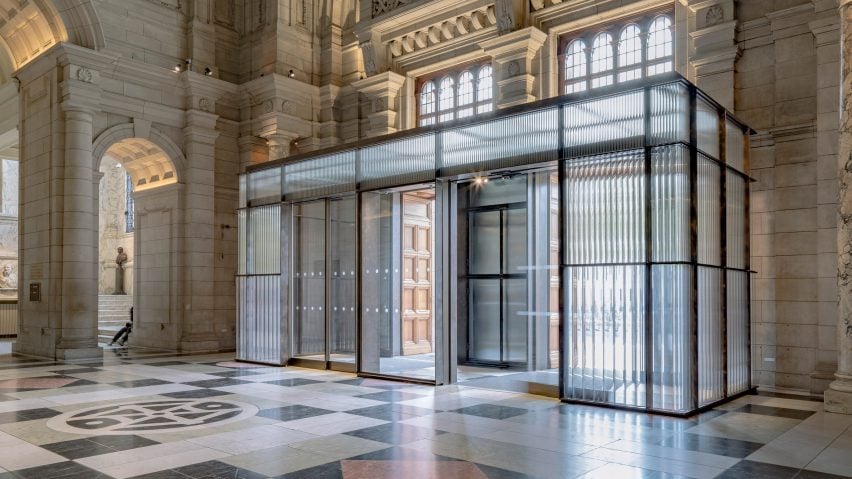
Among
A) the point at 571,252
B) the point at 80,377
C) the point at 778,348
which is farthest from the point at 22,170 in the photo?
the point at 778,348

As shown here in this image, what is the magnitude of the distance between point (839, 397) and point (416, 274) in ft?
25.4

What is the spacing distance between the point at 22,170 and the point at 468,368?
11974 mm

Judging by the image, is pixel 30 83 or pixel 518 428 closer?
pixel 518 428

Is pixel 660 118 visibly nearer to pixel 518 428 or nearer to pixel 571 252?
pixel 571 252

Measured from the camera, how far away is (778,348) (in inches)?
449

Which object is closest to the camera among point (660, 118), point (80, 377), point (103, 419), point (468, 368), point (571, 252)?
point (103, 419)

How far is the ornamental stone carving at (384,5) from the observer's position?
16.8 meters

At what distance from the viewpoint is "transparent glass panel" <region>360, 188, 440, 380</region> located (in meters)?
13.2

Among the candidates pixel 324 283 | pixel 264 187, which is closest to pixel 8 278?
pixel 264 187

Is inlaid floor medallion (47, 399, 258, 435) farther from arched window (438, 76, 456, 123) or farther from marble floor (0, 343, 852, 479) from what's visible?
arched window (438, 76, 456, 123)

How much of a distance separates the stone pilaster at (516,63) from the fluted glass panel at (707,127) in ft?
15.4

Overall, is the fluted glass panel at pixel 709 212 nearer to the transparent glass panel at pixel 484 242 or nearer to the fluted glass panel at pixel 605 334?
the fluted glass panel at pixel 605 334

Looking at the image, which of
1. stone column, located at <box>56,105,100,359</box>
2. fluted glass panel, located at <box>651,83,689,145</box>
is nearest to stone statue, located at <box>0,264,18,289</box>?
stone column, located at <box>56,105,100,359</box>

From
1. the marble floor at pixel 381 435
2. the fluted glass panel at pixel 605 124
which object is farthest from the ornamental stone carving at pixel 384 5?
the marble floor at pixel 381 435
